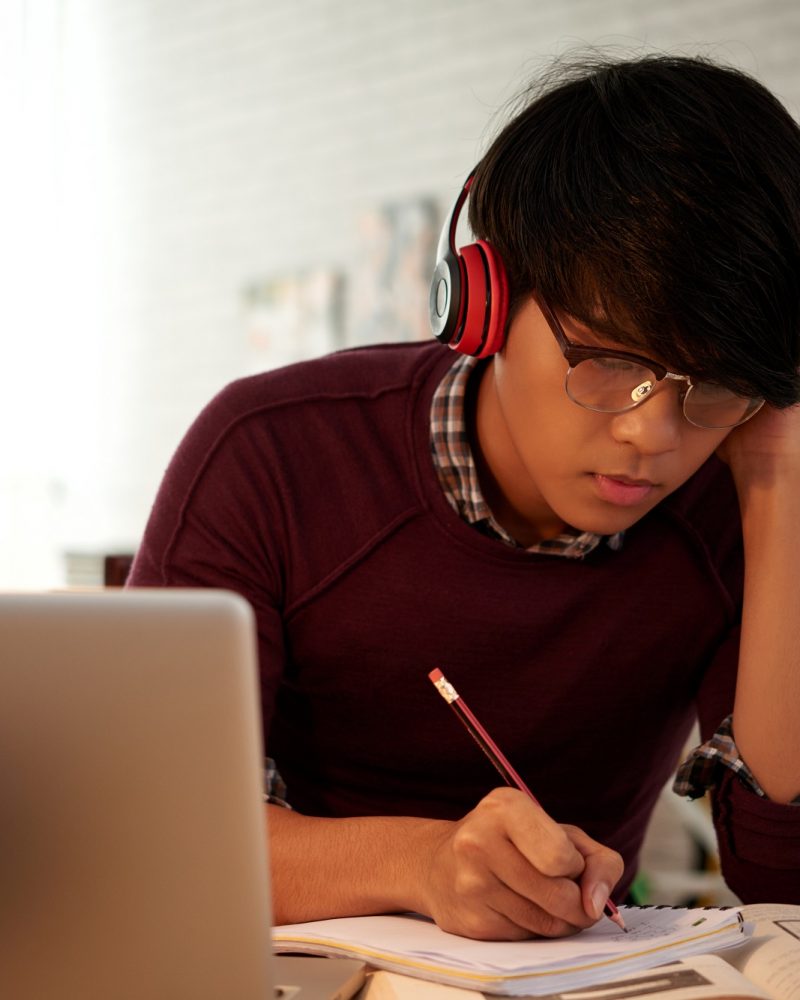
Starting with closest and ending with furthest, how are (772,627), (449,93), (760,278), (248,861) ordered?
(248,861) → (760,278) → (772,627) → (449,93)

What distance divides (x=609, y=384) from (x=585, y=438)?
61 mm

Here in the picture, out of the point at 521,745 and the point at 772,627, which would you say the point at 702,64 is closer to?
the point at 772,627

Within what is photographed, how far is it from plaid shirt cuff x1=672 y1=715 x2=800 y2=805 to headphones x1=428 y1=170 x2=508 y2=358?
0.47 m

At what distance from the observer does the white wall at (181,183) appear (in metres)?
3.47

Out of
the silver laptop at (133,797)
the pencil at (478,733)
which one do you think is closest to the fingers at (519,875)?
the pencil at (478,733)

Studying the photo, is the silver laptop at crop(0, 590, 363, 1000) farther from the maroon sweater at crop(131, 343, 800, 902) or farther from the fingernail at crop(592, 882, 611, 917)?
the maroon sweater at crop(131, 343, 800, 902)

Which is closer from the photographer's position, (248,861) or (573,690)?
(248,861)

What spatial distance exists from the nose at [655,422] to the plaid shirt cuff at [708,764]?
35 centimetres

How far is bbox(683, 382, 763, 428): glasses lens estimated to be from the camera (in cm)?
99

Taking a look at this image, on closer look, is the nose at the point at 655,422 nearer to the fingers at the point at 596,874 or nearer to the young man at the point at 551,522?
the young man at the point at 551,522

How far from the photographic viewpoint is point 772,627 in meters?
1.14

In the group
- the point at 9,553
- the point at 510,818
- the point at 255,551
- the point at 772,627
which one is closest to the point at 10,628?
the point at 510,818

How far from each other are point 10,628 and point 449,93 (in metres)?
3.15

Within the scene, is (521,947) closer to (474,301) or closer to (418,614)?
(418,614)
